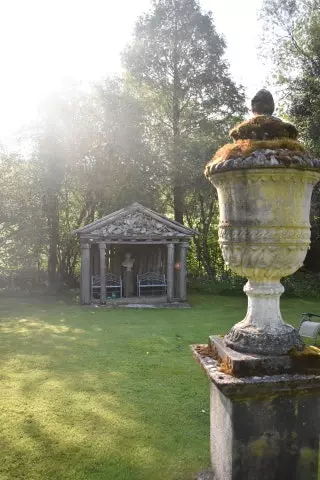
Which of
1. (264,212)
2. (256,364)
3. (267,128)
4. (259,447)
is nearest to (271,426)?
(259,447)

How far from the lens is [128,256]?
17.8m

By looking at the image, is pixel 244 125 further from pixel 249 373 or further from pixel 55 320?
pixel 55 320

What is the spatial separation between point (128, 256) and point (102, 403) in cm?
1192

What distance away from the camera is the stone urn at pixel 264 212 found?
3.09 meters

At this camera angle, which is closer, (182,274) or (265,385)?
(265,385)

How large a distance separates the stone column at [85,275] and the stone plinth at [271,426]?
42.8 ft

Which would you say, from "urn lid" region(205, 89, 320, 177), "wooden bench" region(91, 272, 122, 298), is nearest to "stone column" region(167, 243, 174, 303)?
"wooden bench" region(91, 272, 122, 298)

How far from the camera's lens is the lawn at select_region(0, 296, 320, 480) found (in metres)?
4.40

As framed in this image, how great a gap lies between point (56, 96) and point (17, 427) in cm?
1998

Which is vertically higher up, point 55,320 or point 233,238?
point 233,238

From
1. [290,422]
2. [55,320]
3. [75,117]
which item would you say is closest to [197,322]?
[55,320]

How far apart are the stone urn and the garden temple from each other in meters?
12.8

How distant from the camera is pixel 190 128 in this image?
24.6 m

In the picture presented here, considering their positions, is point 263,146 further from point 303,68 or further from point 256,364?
point 303,68
